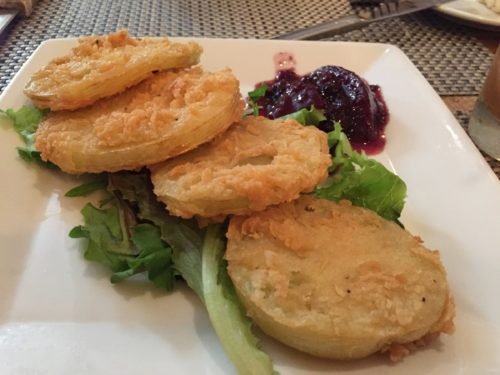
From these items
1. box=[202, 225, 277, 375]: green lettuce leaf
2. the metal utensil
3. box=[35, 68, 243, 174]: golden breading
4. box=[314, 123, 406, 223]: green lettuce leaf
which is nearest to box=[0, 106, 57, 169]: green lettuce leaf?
box=[35, 68, 243, 174]: golden breading

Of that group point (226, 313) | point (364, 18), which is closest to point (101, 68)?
point (226, 313)

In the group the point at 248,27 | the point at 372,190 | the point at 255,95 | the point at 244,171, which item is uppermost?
the point at 244,171

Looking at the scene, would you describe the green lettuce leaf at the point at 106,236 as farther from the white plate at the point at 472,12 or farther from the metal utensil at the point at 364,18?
the white plate at the point at 472,12

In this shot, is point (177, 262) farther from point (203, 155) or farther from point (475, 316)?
point (475, 316)

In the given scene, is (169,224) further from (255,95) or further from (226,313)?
(255,95)

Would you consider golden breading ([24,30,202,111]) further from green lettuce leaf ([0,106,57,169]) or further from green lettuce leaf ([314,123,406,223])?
green lettuce leaf ([314,123,406,223])

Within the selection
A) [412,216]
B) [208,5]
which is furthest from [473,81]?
[208,5]
